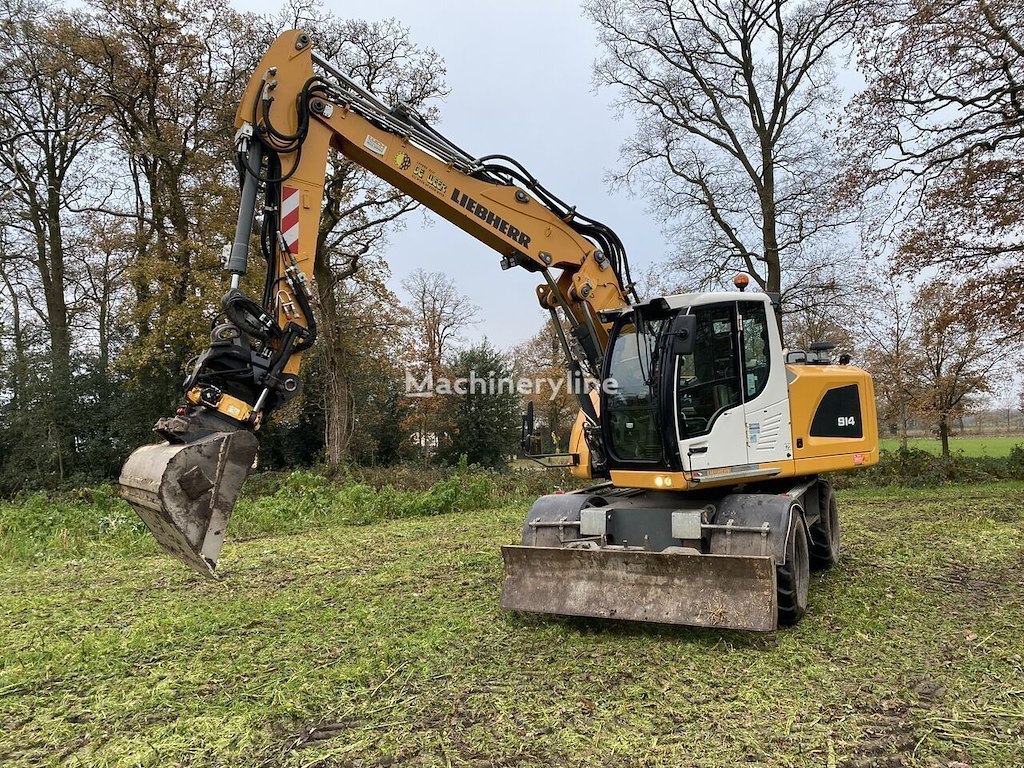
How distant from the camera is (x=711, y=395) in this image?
536 cm

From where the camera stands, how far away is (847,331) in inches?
730

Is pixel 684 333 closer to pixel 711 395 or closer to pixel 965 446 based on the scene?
pixel 711 395

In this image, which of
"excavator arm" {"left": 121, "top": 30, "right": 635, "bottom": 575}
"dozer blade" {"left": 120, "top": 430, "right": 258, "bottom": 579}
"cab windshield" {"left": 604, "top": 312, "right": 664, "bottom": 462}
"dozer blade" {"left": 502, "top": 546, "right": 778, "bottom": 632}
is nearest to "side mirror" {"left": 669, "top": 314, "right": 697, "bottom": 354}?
"cab windshield" {"left": 604, "top": 312, "right": 664, "bottom": 462}

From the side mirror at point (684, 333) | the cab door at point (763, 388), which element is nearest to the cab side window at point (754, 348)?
the cab door at point (763, 388)

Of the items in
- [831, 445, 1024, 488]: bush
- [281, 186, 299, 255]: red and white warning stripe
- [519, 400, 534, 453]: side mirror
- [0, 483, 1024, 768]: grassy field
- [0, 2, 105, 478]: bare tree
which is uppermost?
[0, 2, 105, 478]: bare tree

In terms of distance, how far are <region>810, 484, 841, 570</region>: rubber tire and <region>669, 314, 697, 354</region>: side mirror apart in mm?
3054

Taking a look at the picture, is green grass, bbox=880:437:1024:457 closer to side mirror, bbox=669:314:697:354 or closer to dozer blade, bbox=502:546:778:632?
side mirror, bbox=669:314:697:354

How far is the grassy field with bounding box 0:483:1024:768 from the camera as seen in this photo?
3.37m

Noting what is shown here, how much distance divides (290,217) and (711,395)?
3383 millimetres

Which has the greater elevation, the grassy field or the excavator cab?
the excavator cab

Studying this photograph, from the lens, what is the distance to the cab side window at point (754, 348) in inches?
219

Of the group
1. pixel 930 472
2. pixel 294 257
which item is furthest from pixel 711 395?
pixel 930 472

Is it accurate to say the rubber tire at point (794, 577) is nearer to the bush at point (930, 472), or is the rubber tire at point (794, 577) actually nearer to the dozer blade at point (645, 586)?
the dozer blade at point (645, 586)

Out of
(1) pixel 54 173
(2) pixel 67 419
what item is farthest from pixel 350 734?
(1) pixel 54 173
